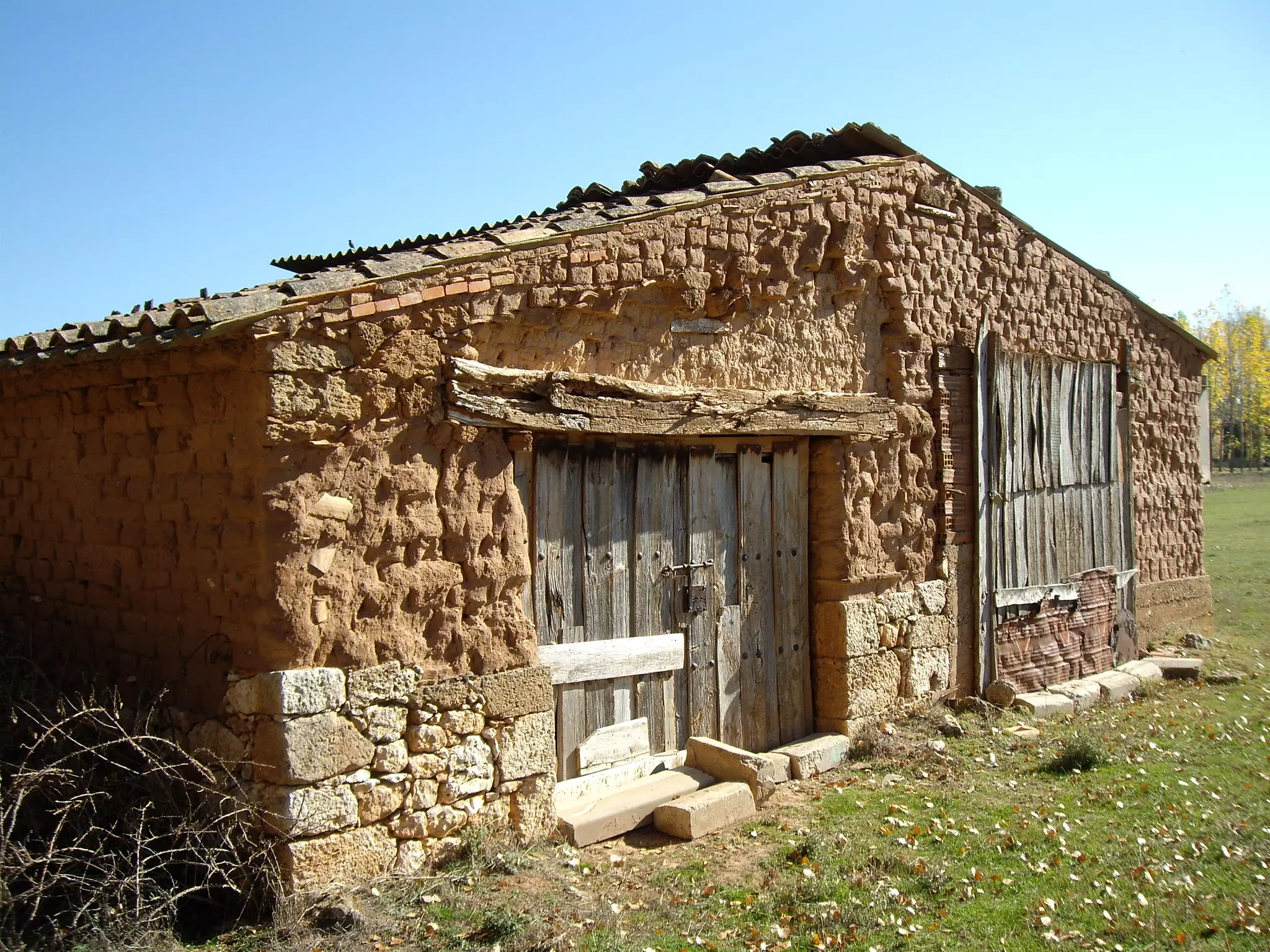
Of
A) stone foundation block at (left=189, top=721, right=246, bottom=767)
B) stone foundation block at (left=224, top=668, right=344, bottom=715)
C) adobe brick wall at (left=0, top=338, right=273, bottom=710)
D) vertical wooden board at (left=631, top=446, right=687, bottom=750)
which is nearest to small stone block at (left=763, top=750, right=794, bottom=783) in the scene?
vertical wooden board at (left=631, top=446, right=687, bottom=750)

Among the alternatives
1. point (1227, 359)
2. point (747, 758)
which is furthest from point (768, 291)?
point (1227, 359)

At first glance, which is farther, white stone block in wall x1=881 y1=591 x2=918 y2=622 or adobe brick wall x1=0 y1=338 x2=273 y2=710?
white stone block in wall x1=881 y1=591 x2=918 y2=622

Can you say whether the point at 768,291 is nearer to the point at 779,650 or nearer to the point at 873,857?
the point at 779,650

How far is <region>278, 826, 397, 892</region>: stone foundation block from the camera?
4.02m

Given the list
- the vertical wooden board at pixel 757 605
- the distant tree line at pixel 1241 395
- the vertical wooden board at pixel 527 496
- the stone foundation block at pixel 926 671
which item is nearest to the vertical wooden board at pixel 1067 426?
the stone foundation block at pixel 926 671

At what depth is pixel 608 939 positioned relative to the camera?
4.01 meters

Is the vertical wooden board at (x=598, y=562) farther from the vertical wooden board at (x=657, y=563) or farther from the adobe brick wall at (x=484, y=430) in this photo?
the adobe brick wall at (x=484, y=430)

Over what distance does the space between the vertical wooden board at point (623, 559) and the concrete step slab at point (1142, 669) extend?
5.37m

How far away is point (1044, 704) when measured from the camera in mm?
7750

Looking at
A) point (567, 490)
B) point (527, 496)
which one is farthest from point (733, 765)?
point (527, 496)

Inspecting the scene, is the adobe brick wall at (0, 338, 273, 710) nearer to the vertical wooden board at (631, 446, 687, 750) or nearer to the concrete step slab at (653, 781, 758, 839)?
the vertical wooden board at (631, 446, 687, 750)

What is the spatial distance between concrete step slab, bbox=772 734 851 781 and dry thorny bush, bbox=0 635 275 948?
336cm

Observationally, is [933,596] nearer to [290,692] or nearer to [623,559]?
[623,559]

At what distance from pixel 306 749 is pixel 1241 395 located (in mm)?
44408
